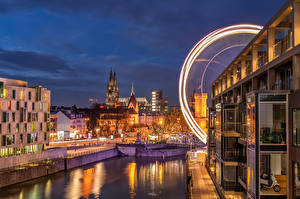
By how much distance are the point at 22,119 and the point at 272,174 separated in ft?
126

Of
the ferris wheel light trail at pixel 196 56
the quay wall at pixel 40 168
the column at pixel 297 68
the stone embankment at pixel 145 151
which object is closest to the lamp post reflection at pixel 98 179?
the quay wall at pixel 40 168

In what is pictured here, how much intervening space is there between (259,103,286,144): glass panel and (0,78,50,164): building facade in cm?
3448

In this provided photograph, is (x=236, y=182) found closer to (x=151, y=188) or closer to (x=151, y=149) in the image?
(x=151, y=188)

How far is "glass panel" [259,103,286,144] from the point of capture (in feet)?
36.8

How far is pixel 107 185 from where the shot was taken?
122 ft

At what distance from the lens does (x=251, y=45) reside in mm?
17703

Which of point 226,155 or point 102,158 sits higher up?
point 226,155

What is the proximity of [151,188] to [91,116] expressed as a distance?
4179 inches

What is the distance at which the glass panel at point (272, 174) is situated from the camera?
37.0ft

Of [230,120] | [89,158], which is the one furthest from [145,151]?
[230,120]

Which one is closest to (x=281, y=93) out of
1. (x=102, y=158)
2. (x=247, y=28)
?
(x=247, y=28)

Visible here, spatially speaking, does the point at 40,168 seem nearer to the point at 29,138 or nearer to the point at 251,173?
the point at 29,138

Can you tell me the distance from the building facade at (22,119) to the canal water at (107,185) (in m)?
5.37

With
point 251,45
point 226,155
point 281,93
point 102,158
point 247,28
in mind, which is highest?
point 247,28
